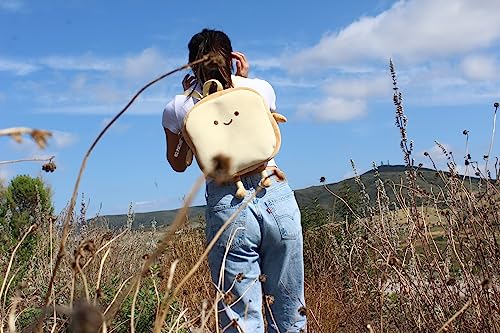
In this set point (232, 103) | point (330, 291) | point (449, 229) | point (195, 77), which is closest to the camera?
point (232, 103)

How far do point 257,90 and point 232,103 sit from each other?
202mm

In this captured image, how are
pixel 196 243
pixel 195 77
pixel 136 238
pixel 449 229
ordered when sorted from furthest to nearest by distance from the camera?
pixel 136 238
pixel 196 243
pixel 449 229
pixel 195 77

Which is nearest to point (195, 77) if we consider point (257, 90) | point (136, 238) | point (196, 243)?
point (257, 90)

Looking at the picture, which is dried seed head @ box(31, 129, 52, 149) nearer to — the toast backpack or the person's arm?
the toast backpack

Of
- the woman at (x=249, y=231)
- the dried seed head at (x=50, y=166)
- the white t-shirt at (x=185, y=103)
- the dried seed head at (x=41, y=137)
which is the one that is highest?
the white t-shirt at (x=185, y=103)

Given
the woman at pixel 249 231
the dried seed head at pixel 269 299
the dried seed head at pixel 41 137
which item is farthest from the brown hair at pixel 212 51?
the dried seed head at pixel 41 137

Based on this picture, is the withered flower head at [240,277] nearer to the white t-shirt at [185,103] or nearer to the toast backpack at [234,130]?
the toast backpack at [234,130]

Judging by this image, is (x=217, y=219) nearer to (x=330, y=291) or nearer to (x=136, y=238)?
(x=330, y=291)

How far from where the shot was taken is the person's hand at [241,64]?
3176 mm

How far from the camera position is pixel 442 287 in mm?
3514

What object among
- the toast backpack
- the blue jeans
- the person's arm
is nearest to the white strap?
the toast backpack

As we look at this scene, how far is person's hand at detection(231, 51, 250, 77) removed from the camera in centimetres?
318

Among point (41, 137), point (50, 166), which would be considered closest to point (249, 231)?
point (50, 166)

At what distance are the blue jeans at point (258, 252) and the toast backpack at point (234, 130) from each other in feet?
0.28
